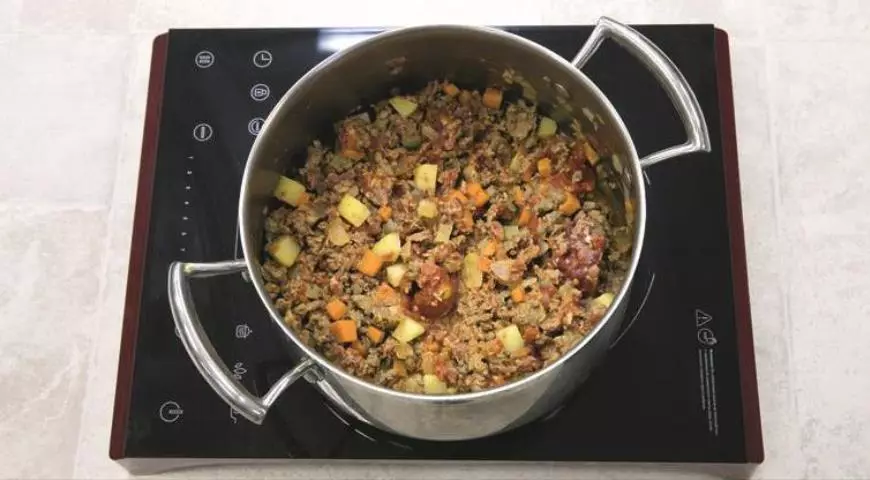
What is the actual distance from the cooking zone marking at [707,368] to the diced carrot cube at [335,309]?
392 millimetres

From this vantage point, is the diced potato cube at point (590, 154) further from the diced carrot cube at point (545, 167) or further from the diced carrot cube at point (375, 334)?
the diced carrot cube at point (375, 334)

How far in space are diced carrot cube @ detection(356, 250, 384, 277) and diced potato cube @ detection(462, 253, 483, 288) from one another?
0.30 feet

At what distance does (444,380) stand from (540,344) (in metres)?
0.11

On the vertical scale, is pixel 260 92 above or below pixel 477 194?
above

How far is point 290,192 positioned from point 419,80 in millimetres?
198

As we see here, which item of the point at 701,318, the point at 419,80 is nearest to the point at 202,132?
the point at 419,80

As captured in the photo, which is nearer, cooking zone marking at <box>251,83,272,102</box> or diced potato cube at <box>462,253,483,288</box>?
diced potato cube at <box>462,253,483,288</box>

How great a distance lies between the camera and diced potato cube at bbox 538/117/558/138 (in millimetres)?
985

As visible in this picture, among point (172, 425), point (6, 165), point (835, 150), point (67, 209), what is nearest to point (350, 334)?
point (172, 425)

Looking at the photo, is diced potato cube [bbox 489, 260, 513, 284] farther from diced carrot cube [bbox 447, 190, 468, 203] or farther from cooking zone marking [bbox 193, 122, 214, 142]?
cooking zone marking [bbox 193, 122, 214, 142]

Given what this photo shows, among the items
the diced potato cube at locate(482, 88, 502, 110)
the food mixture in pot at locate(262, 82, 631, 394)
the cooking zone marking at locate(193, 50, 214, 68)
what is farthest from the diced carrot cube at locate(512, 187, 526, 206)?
the cooking zone marking at locate(193, 50, 214, 68)

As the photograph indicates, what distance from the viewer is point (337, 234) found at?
0.94 m

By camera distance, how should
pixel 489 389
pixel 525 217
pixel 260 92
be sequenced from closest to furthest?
pixel 489 389, pixel 525 217, pixel 260 92

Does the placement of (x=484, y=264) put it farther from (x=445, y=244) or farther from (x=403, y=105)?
(x=403, y=105)
